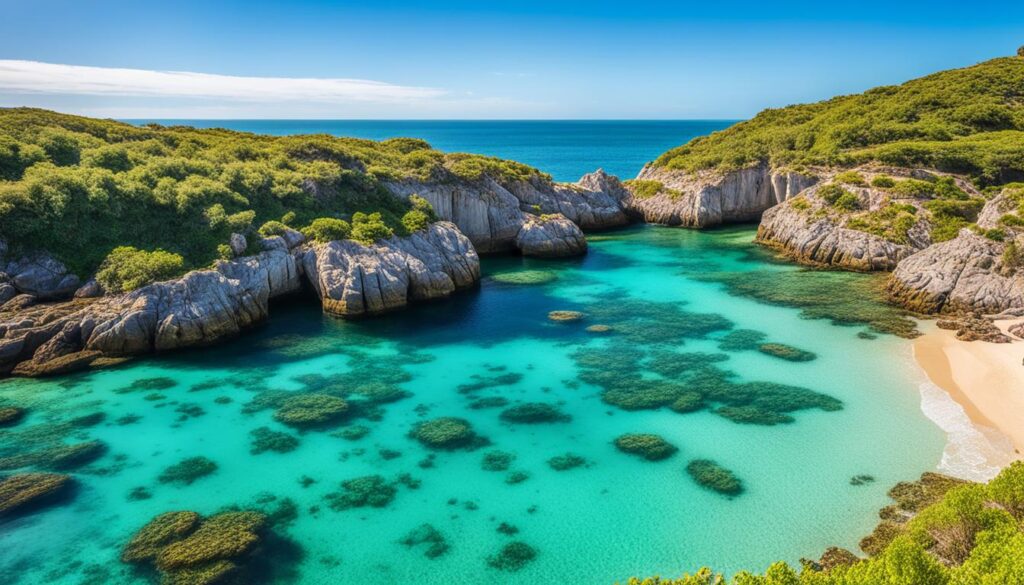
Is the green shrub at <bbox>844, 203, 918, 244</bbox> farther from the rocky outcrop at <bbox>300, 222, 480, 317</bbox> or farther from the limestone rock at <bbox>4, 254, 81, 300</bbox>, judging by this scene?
the limestone rock at <bbox>4, 254, 81, 300</bbox>

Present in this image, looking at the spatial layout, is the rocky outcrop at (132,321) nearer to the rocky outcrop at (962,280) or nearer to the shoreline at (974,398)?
the shoreline at (974,398)

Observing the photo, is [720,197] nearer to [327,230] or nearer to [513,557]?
[327,230]

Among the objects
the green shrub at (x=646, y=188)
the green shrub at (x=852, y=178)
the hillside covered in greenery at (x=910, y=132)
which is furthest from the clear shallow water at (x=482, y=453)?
the green shrub at (x=646, y=188)

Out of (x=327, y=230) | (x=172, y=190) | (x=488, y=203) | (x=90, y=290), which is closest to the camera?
(x=90, y=290)

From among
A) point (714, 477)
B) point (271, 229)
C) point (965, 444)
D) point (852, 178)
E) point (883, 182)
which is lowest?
point (714, 477)

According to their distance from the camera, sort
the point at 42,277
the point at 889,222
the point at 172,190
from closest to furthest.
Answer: the point at 42,277 < the point at 172,190 < the point at 889,222

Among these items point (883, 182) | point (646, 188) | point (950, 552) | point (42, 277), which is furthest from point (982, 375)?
point (646, 188)

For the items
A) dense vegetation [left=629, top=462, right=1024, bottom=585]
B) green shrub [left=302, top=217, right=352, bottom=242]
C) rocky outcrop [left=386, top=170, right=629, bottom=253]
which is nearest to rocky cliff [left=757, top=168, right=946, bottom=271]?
rocky outcrop [left=386, top=170, right=629, bottom=253]
